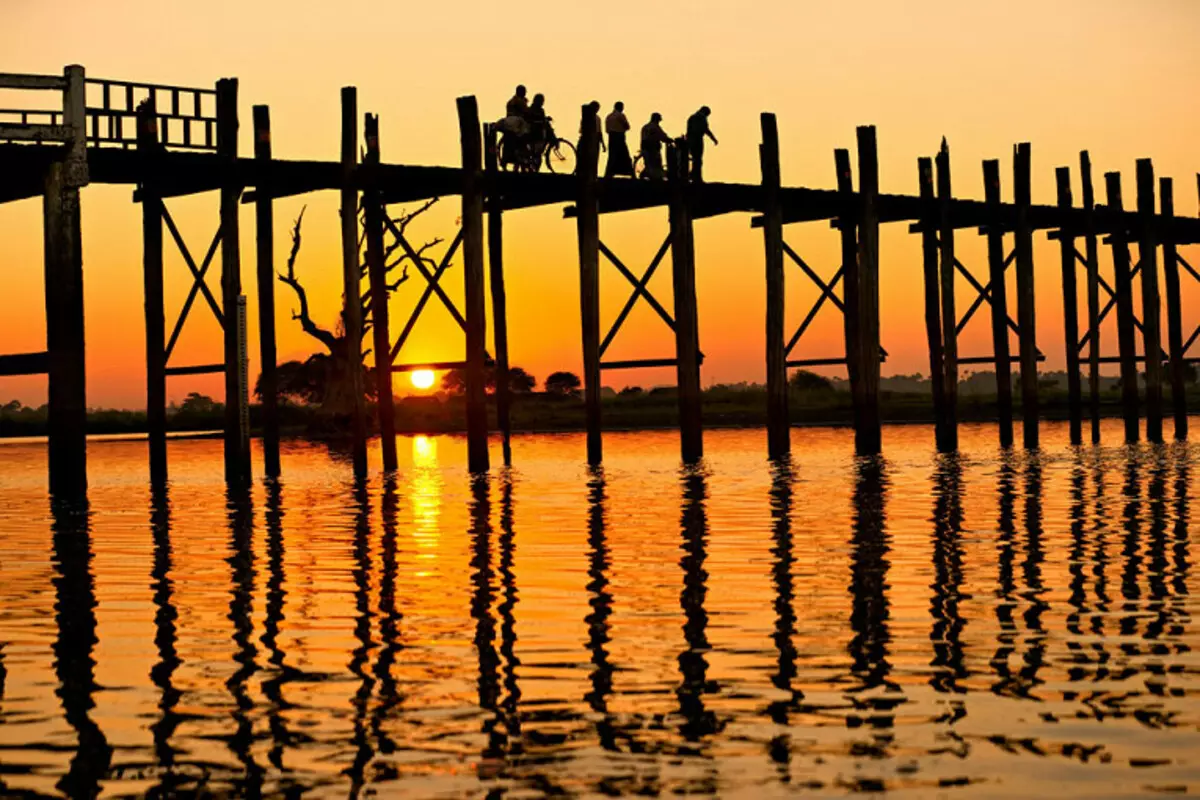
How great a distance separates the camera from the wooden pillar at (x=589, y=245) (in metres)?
28.2

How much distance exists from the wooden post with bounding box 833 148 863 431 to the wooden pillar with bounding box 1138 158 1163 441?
825 cm

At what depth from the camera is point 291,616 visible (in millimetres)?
11469

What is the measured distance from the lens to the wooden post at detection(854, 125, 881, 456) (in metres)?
30.9

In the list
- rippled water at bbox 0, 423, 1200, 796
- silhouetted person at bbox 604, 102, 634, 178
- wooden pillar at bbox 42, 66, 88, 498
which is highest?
silhouetted person at bbox 604, 102, 634, 178

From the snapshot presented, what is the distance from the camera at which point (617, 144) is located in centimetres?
2930

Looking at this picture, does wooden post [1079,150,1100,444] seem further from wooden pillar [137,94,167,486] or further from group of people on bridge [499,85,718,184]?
wooden pillar [137,94,167,486]

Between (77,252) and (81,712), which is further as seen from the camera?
(77,252)

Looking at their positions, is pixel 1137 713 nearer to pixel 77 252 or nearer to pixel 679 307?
pixel 77 252

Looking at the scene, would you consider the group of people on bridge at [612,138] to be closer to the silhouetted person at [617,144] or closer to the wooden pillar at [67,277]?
the silhouetted person at [617,144]

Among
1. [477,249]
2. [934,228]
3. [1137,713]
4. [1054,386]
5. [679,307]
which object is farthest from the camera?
[1054,386]

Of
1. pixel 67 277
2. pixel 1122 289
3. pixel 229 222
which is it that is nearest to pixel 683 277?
pixel 229 222

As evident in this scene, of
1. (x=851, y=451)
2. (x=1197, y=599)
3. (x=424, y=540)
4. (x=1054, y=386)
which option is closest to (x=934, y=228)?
(x=851, y=451)

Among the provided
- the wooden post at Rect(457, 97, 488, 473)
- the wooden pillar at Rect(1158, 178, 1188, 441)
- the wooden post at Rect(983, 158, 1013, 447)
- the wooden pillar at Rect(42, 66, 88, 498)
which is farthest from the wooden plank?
the wooden pillar at Rect(42, 66, 88, 498)

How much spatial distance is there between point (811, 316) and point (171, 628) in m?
21.2
